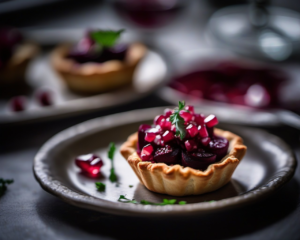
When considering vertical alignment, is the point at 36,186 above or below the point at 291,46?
below

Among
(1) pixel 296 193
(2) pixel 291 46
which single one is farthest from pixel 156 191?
(2) pixel 291 46

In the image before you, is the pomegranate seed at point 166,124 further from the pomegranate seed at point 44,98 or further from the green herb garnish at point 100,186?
the pomegranate seed at point 44,98

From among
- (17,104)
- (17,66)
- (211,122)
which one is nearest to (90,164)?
(211,122)

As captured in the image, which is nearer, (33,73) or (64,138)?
(64,138)

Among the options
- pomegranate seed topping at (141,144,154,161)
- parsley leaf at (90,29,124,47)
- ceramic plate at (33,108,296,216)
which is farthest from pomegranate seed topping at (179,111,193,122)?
parsley leaf at (90,29,124,47)

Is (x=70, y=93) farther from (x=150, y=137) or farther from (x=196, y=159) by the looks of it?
(x=196, y=159)

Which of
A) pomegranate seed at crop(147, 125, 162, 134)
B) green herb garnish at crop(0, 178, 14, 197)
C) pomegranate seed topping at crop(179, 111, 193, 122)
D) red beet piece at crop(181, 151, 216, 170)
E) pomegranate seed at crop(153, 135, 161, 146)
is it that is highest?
pomegranate seed topping at crop(179, 111, 193, 122)

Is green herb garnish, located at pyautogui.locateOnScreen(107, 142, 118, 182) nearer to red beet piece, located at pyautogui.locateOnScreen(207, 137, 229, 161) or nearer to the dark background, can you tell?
the dark background

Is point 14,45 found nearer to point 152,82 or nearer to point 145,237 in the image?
point 152,82
